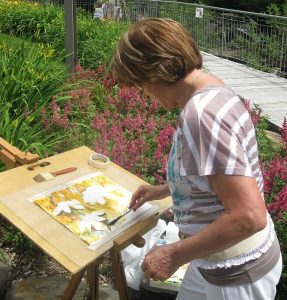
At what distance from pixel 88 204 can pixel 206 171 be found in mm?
870

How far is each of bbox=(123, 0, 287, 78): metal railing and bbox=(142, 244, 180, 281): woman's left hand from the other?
876 cm

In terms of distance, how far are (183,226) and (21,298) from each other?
1563 mm

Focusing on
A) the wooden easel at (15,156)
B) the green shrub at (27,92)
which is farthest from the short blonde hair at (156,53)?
the green shrub at (27,92)

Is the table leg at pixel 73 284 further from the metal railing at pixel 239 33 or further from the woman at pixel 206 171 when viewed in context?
the metal railing at pixel 239 33

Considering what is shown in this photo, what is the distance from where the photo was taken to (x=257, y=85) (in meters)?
8.31

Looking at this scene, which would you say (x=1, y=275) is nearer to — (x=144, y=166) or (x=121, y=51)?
(x=144, y=166)

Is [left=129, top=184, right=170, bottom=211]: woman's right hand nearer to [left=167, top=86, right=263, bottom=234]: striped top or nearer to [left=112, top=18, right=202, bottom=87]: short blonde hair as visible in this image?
[left=167, top=86, right=263, bottom=234]: striped top

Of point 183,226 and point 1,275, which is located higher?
point 183,226

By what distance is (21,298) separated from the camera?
2809 millimetres

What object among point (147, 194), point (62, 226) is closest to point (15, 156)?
point (62, 226)

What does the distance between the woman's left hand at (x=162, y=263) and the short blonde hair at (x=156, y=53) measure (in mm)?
544

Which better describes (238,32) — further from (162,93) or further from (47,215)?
(162,93)

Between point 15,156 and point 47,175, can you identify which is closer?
point 47,175

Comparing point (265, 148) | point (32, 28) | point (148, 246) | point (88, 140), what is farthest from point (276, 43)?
point (148, 246)
